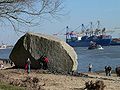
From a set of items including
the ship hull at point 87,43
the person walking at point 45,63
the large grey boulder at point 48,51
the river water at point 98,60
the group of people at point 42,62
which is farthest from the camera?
the ship hull at point 87,43

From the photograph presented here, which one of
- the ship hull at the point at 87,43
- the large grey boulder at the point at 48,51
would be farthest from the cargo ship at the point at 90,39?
the large grey boulder at the point at 48,51

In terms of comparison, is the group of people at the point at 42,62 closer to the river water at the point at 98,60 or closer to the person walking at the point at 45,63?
the person walking at the point at 45,63

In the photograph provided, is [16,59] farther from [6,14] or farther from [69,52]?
[6,14]

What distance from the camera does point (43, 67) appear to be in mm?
27547

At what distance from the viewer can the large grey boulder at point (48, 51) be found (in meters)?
27.8

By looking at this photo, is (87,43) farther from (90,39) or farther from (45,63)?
(45,63)

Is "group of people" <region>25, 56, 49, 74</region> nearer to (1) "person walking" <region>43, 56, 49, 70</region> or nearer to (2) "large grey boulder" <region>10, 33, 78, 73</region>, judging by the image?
(1) "person walking" <region>43, 56, 49, 70</region>

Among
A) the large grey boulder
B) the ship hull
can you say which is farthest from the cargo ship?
the large grey boulder

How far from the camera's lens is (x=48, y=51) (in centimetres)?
2783

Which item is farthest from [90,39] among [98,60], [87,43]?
[98,60]

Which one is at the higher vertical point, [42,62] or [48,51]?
[48,51]

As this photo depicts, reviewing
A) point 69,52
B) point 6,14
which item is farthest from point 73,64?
point 6,14

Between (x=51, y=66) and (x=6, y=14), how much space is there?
9.16 metres

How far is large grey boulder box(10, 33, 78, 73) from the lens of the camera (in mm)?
27766
